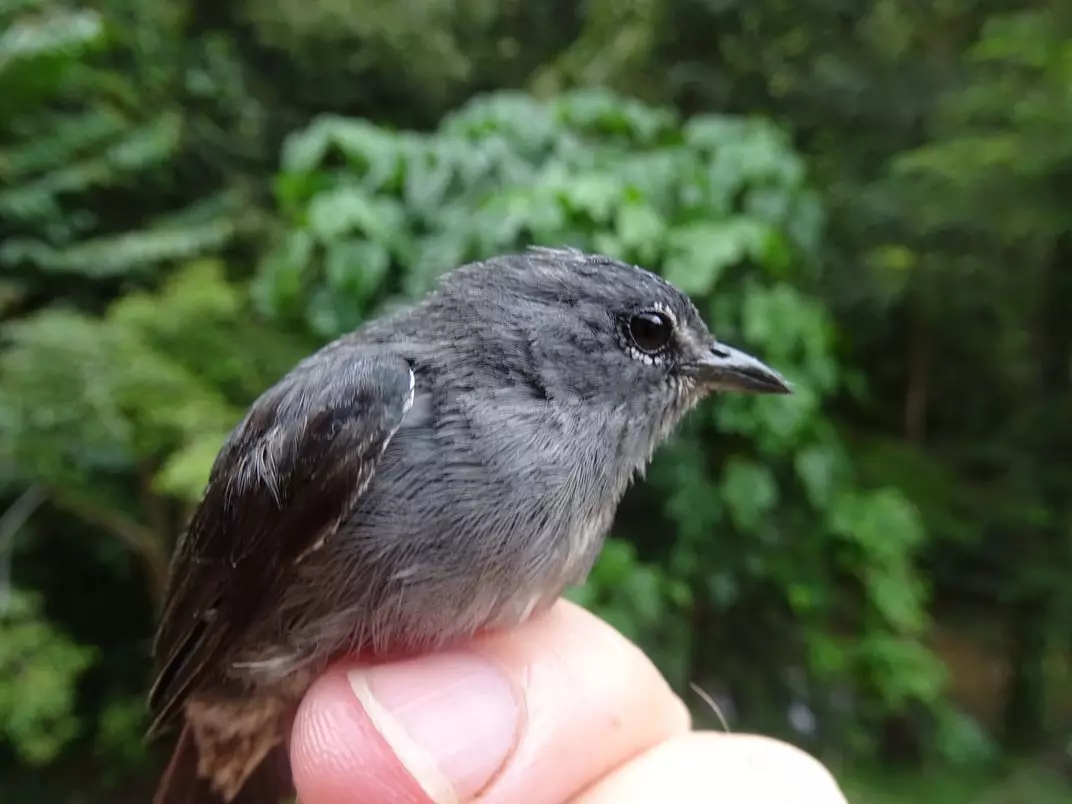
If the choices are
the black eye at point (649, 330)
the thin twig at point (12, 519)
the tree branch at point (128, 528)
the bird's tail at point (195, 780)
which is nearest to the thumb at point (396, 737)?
the bird's tail at point (195, 780)

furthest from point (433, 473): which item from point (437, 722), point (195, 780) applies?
point (195, 780)

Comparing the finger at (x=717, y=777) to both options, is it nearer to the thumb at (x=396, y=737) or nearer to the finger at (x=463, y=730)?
the finger at (x=463, y=730)

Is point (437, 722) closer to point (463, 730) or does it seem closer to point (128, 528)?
point (463, 730)

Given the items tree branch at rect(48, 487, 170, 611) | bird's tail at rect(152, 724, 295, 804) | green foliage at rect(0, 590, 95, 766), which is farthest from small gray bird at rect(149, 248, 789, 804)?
tree branch at rect(48, 487, 170, 611)

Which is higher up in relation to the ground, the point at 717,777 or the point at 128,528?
the point at 717,777

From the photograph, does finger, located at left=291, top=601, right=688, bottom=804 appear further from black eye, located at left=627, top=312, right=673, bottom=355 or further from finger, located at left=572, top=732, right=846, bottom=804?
black eye, located at left=627, top=312, right=673, bottom=355

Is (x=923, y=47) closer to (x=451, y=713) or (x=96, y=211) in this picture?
(x=451, y=713)
